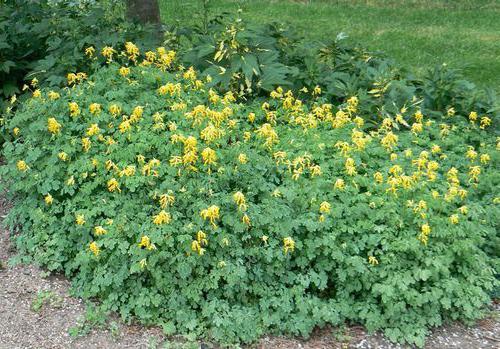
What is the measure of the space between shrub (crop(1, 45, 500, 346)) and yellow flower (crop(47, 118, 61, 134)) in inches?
0.9

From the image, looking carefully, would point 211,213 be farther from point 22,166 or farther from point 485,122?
point 485,122

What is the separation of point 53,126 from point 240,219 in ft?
4.83

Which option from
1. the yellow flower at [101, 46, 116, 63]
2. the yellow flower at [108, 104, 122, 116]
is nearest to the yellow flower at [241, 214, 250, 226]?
the yellow flower at [108, 104, 122, 116]

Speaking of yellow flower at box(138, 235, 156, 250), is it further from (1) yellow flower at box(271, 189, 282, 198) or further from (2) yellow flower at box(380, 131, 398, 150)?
(2) yellow flower at box(380, 131, 398, 150)

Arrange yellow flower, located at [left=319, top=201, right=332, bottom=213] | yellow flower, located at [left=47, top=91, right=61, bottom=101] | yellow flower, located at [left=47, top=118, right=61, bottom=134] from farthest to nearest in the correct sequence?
1. yellow flower, located at [left=47, top=91, right=61, bottom=101]
2. yellow flower, located at [left=47, top=118, right=61, bottom=134]
3. yellow flower, located at [left=319, top=201, right=332, bottom=213]

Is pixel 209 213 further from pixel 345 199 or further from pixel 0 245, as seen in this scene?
pixel 0 245

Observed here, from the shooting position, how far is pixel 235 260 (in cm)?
381

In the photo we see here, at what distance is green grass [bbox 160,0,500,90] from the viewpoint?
355 inches

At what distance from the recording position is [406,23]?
11.2m

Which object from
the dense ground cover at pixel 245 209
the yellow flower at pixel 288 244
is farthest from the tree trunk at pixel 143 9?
the yellow flower at pixel 288 244

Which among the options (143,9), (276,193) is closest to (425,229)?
(276,193)

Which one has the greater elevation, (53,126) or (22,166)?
(53,126)

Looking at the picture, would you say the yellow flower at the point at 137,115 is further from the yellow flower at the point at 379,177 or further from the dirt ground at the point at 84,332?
the yellow flower at the point at 379,177

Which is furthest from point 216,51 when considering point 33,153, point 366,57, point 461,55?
point 461,55
